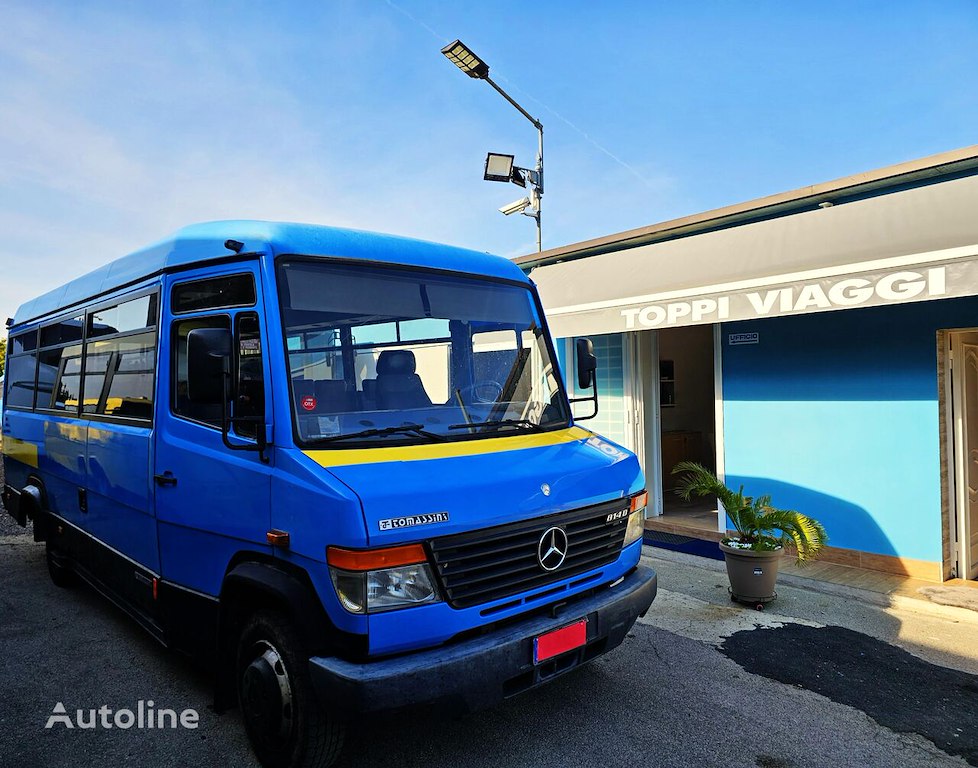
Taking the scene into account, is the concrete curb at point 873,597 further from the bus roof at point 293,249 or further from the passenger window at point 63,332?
the passenger window at point 63,332

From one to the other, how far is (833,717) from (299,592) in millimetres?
3096

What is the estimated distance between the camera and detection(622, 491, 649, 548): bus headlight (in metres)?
3.64

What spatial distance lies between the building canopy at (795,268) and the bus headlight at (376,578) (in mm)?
4668

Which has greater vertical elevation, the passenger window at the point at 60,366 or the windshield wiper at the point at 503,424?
the passenger window at the point at 60,366

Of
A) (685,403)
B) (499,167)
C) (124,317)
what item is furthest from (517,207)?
(124,317)

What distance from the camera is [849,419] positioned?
6.60 m

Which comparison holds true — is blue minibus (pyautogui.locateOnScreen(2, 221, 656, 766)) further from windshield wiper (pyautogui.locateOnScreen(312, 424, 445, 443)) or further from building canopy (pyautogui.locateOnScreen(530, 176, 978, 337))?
building canopy (pyautogui.locateOnScreen(530, 176, 978, 337))

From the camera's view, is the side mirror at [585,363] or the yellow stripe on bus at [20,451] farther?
the yellow stripe on bus at [20,451]

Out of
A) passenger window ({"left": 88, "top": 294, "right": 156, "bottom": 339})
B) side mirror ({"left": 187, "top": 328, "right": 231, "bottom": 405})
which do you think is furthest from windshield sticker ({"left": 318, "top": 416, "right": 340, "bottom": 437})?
passenger window ({"left": 88, "top": 294, "right": 156, "bottom": 339})

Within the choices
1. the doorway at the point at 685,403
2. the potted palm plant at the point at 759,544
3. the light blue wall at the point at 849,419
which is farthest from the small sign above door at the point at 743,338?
the doorway at the point at 685,403

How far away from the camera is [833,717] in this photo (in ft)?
12.1

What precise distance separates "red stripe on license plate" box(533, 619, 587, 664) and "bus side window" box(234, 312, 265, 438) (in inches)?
64.9

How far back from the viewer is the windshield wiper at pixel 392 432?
2.98 metres

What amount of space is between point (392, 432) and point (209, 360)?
0.89 m
